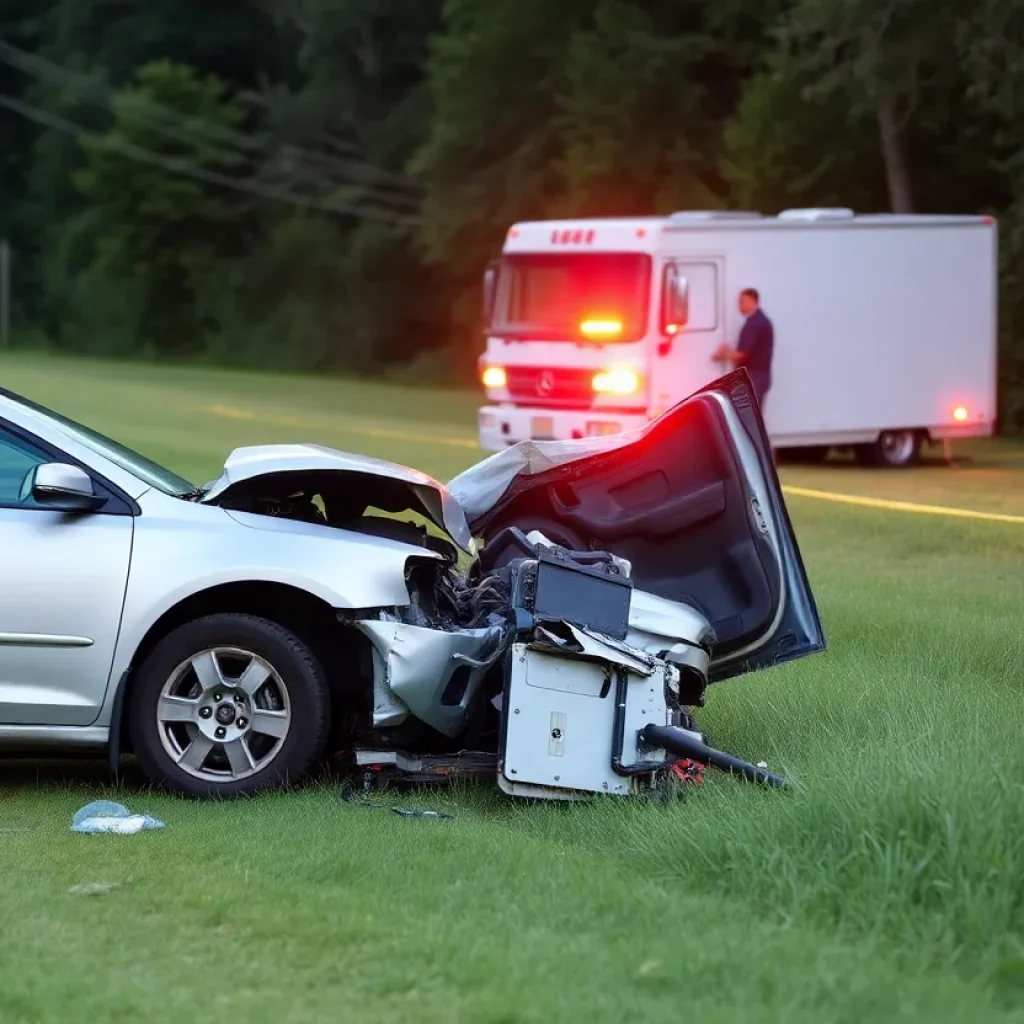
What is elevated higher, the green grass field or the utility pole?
the utility pole

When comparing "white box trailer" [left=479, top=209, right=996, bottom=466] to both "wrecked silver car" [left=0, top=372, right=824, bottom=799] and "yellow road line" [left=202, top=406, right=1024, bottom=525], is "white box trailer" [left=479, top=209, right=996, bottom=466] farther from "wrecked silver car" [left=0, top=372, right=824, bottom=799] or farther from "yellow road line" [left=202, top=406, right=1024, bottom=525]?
"wrecked silver car" [left=0, top=372, right=824, bottom=799]

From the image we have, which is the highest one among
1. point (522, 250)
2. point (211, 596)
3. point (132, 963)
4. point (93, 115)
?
point (93, 115)

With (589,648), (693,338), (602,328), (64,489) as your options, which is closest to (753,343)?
(693,338)

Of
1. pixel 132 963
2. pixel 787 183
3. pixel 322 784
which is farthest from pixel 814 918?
pixel 787 183

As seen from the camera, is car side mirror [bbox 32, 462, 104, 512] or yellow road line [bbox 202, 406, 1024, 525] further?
yellow road line [bbox 202, 406, 1024, 525]

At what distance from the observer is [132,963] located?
4.82 metres

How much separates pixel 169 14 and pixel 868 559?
224 feet

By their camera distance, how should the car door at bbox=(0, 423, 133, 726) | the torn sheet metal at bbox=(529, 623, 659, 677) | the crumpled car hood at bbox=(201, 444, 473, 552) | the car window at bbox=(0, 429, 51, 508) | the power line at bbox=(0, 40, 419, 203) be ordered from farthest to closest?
the power line at bbox=(0, 40, 419, 203), the crumpled car hood at bbox=(201, 444, 473, 552), the car window at bbox=(0, 429, 51, 508), the car door at bbox=(0, 423, 133, 726), the torn sheet metal at bbox=(529, 623, 659, 677)

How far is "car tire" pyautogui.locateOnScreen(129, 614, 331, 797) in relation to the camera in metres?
6.79

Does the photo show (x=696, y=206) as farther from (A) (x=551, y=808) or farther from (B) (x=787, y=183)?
(A) (x=551, y=808)

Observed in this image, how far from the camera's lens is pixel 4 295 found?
7844 centimetres

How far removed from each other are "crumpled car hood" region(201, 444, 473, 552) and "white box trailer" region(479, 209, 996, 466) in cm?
1333

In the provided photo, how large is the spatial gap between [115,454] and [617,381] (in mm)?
13847

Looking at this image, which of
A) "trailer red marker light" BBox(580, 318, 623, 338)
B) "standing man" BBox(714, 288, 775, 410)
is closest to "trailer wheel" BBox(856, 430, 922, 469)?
"standing man" BBox(714, 288, 775, 410)
